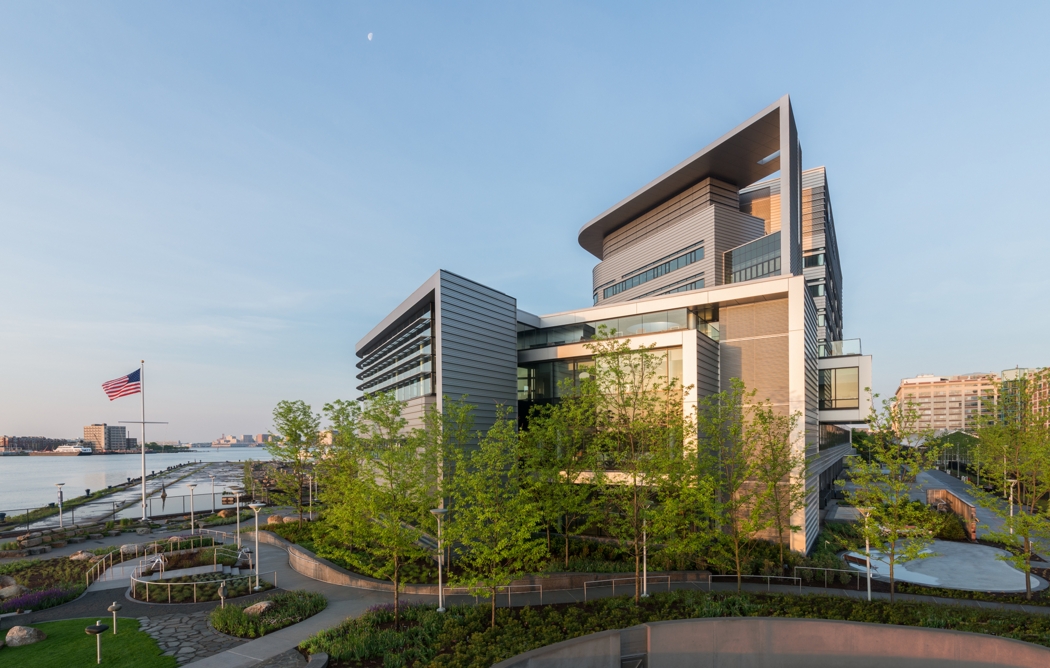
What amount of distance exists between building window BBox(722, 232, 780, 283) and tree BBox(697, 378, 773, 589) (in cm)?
2378

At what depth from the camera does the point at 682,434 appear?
64.9 ft

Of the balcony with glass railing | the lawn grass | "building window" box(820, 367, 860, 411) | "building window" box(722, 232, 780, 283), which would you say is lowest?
the lawn grass

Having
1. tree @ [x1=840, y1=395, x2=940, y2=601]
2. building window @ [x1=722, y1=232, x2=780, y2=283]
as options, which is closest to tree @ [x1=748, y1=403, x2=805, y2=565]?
tree @ [x1=840, y1=395, x2=940, y2=601]

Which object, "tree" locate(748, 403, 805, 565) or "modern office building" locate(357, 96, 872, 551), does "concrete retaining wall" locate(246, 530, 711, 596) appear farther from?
"modern office building" locate(357, 96, 872, 551)

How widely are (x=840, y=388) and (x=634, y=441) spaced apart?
18.3 metres

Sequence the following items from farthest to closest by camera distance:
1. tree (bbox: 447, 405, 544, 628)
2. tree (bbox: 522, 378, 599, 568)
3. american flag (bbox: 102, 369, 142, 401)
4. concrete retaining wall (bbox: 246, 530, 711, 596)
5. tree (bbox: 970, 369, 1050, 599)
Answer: american flag (bbox: 102, 369, 142, 401) → tree (bbox: 970, 369, 1050, 599) → tree (bbox: 522, 378, 599, 568) → concrete retaining wall (bbox: 246, 530, 711, 596) → tree (bbox: 447, 405, 544, 628)

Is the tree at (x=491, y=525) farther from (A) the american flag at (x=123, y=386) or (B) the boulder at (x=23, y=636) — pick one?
(A) the american flag at (x=123, y=386)

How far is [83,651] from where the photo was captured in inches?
547

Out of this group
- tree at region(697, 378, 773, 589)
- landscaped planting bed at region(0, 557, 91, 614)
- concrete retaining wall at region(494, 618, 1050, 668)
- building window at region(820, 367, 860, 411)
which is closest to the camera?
concrete retaining wall at region(494, 618, 1050, 668)

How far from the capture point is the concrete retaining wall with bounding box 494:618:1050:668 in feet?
42.5

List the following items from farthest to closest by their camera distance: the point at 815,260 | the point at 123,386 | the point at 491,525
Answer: the point at 815,260
the point at 123,386
the point at 491,525

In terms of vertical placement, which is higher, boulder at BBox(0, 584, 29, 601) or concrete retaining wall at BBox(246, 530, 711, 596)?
boulder at BBox(0, 584, 29, 601)

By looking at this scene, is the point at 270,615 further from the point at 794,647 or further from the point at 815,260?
the point at 815,260

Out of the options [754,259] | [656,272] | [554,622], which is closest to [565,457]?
[554,622]
